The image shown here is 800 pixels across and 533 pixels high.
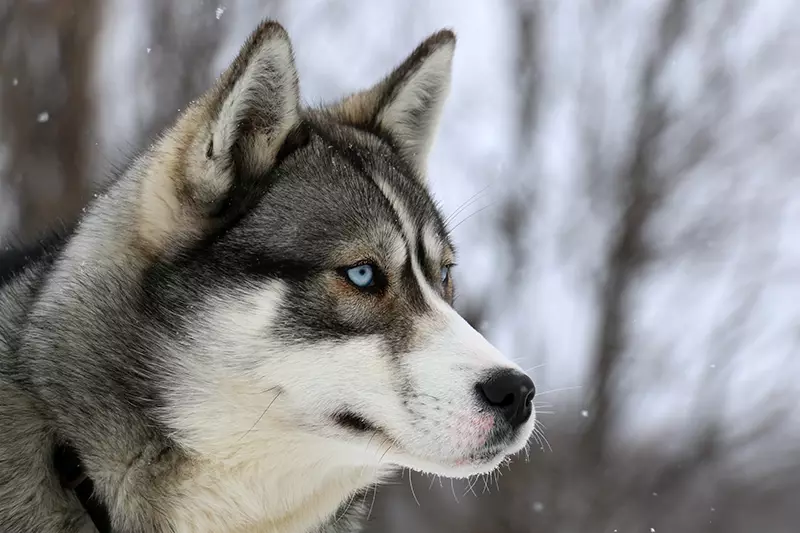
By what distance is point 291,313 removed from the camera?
2309mm

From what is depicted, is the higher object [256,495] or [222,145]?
[222,145]

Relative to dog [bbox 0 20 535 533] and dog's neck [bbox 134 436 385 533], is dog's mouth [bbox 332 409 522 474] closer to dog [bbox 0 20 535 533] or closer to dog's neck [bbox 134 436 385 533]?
dog [bbox 0 20 535 533]

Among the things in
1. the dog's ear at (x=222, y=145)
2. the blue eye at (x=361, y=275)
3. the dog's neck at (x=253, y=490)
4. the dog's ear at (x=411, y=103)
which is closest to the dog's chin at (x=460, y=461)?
the dog's neck at (x=253, y=490)

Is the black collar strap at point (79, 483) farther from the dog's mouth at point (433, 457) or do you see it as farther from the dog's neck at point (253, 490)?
the dog's mouth at point (433, 457)

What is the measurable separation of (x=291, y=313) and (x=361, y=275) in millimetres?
248

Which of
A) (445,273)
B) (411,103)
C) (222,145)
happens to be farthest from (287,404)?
(411,103)

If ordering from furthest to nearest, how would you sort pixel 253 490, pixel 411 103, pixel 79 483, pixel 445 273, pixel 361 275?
pixel 411 103 < pixel 445 273 < pixel 361 275 < pixel 253 490 < pixel 79 483

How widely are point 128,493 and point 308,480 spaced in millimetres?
505

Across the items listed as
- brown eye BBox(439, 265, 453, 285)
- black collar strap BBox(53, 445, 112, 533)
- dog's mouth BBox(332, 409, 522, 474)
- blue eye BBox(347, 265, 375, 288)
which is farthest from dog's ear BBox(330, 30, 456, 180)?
black collar strap BBox(53, 445, 112, 533)

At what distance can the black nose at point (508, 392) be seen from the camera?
222 centimetres

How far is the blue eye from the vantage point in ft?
7.91

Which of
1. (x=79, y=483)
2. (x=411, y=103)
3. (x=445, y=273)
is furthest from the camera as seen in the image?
(x=411, y=103)

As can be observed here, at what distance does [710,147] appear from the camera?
8.98 metres

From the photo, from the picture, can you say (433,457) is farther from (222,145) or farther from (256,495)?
(222,145)
